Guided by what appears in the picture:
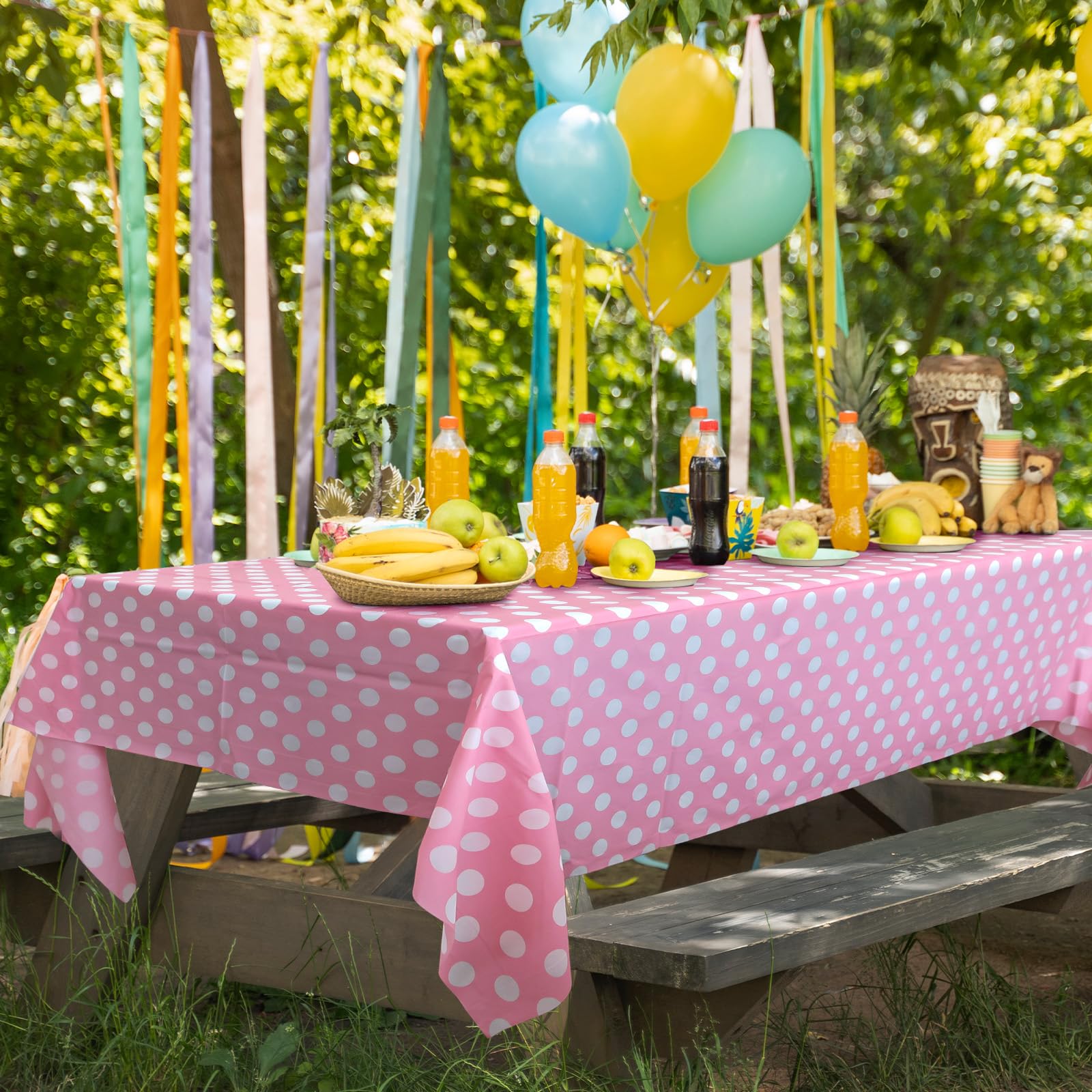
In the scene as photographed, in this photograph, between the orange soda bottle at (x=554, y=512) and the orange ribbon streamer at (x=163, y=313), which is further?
the orange ribbon streamer at (x=163, y=313)

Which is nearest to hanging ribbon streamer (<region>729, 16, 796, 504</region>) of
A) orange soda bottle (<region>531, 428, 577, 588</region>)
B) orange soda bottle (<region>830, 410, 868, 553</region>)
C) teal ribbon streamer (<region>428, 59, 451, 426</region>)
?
teal ribbon streamer (<region>428, 59, 451, 426</region>)

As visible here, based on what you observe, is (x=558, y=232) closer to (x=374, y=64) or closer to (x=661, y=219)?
(x=374, y=64)

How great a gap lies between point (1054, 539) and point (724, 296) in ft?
12.8

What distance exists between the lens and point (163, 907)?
2439mm

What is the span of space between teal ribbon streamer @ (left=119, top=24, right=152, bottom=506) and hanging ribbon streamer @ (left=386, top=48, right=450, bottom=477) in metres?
0.67

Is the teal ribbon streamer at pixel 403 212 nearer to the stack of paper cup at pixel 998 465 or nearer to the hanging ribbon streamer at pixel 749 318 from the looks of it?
the hanging ribbon streamer at pixel 749 318

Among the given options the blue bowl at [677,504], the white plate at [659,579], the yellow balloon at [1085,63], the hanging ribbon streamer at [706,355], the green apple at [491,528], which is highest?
the yellow balloon at [1085,63]

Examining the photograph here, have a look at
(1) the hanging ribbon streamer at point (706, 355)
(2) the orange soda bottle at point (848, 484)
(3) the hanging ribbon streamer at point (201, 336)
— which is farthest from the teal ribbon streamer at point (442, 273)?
(2) the orange soda bottle at point (848, 484)

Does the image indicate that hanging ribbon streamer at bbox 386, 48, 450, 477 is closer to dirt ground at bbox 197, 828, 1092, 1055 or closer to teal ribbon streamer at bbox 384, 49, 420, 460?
teal ribbon streamer at bbox 384, 49, 420, 460

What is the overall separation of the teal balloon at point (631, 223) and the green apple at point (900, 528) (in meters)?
1.24

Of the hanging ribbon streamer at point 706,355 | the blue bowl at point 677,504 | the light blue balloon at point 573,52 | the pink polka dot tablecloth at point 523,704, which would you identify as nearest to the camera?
the pink polka dot tablecloth at point 523,704

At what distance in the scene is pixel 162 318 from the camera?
3.67 meters

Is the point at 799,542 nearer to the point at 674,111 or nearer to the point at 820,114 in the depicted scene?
the point at 674,111

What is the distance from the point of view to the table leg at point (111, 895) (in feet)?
7.71
